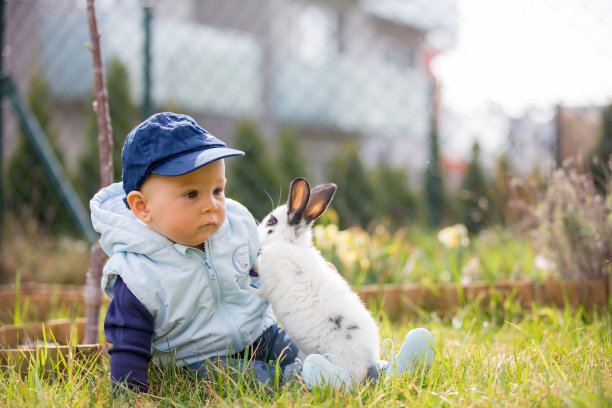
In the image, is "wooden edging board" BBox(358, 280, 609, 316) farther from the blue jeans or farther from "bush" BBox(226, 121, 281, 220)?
"bush" BBox(226, 121, 281, 220)

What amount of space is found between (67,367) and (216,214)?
0.67 meters

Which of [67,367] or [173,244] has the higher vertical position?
[173,244]

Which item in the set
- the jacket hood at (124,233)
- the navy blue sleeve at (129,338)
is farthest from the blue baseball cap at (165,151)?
the navy blue sleeve at (129,338)

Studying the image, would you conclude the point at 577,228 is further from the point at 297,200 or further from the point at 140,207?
the point at 140,207

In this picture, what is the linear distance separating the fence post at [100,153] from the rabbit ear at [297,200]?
2.51ft

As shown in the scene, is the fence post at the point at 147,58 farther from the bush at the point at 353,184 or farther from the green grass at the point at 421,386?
the bush at the point at 353,184

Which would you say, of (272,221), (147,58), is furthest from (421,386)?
(147,58)

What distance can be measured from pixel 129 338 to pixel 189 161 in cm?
53

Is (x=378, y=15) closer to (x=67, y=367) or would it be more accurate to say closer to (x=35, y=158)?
(x=35, y=158)

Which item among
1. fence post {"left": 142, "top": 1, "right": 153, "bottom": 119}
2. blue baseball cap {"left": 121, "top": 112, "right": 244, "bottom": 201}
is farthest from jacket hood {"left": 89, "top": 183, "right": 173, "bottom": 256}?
fence post {"left": 142, "top": 1, "right": 153, "bottom": 119}


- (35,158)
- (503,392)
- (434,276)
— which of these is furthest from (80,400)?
(35,158)

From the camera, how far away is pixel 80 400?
154 centimetres

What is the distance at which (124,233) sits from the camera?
5.70ft

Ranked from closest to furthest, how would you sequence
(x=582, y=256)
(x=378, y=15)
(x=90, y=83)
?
(x=582, y=256) → (x=90, y=83) → (x=378, y=15)
